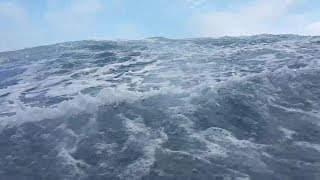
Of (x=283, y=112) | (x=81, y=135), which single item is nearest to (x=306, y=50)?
(x=283, y=112)

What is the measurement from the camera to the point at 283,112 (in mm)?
→ 11297

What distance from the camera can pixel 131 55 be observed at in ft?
71.7

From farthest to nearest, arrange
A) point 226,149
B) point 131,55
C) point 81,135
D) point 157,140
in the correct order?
point 131,55 → point 81,135 → point 157,140 → point 226,149

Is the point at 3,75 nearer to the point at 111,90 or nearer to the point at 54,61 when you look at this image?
the point at 54,61

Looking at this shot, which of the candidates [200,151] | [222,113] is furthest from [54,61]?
[200,151]

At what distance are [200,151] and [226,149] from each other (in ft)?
2.23

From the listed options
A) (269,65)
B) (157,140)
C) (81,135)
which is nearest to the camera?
(157,140)

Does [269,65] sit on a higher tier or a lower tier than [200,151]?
higher

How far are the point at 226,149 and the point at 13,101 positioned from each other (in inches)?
363

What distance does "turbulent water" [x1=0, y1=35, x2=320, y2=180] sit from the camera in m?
8.84

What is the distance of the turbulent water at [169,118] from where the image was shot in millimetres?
8844

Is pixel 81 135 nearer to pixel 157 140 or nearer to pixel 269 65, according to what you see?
pixel 157 140

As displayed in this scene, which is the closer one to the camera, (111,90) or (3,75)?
(111,90)

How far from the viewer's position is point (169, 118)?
11.6 m
